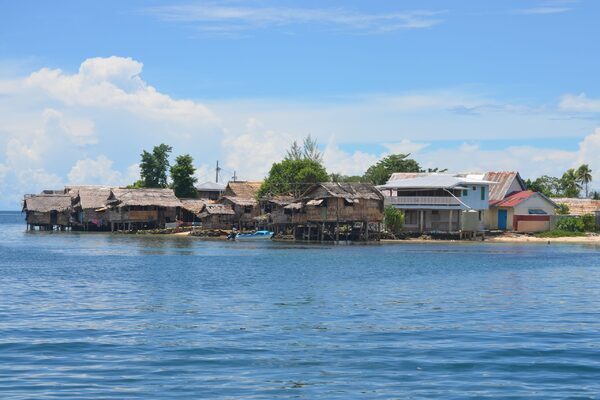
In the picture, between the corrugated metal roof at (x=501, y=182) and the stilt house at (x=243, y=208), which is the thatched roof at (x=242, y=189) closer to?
the stilt house at (x=243, y=208)

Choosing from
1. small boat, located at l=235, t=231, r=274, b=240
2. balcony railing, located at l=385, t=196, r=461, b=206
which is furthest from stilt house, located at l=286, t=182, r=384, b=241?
small boat, located at l=235, t=231, r=274, b=240

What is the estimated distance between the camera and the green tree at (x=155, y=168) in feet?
319

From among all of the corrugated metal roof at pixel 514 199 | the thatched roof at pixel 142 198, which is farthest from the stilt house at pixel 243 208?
the corrugated metal roof at pixel 514 199

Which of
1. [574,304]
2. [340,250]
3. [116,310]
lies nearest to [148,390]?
[116,310]

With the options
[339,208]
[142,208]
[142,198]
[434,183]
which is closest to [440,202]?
[434,183]

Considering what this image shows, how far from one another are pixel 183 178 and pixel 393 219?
30.9m

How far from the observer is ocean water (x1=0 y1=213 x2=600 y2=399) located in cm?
1521

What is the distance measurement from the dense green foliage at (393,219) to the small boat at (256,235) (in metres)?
10.5

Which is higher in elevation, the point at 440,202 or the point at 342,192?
A: the point at 342,192

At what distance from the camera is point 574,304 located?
26.9m

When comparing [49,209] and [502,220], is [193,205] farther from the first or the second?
[502,220]

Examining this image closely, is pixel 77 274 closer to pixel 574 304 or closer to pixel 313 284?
pixel 313 284

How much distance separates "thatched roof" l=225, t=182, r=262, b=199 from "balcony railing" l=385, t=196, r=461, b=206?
16.6 metres

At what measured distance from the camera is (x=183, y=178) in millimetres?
91250
